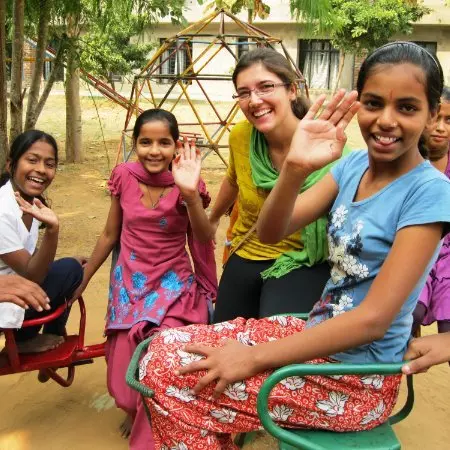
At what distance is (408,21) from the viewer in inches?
585

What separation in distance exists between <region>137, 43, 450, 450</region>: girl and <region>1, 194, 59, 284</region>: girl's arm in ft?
2.35

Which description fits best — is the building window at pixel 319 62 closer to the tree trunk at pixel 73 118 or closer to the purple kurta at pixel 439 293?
the tree trunk at pixel 73 118

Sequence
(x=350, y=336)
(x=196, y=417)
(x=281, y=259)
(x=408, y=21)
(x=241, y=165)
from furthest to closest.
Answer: (x=408, y=21)
(x=241, y=165)
(x=281, y=259)
(x=196, y=417)
(x=350, y=336)

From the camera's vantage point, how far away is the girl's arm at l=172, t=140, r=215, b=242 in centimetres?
222

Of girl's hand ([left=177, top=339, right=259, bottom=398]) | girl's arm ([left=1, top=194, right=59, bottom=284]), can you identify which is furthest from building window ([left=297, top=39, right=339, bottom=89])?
girl's hand ([left=177, top=339, right=259, bottom=398])

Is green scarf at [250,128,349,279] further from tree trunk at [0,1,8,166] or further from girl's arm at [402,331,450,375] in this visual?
tree trunk at [0,1,8,166]

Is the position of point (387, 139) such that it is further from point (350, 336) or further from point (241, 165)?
point (241, 165)

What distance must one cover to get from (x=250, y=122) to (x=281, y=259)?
55 cm

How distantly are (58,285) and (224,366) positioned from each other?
42.6 inches

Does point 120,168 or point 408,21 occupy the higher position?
point 408,21

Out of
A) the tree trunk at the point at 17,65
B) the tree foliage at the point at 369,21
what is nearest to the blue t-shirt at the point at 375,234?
the tree trunk at the point at 17,65

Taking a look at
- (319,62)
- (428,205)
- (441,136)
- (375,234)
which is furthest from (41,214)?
(319,62)

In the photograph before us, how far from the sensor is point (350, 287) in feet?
5.03

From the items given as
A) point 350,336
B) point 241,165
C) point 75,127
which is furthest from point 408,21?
point 350,336
